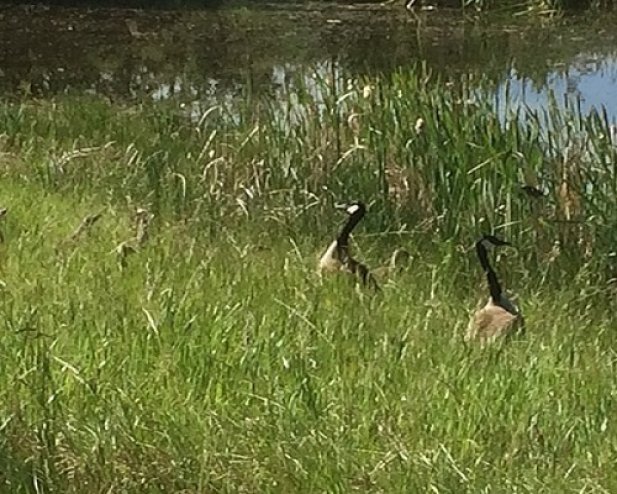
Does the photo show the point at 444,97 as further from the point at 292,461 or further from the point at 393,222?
the point at 292,461

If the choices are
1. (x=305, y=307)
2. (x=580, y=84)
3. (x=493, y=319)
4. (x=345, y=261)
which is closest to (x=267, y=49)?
(x=580, y=84)

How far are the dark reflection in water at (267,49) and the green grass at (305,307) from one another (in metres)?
2.51

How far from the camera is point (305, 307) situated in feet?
11.0

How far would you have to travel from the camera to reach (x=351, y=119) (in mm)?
5223

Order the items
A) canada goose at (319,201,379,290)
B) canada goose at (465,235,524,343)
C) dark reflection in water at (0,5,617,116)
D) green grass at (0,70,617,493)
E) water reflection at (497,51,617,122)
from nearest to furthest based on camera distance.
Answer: green grass at (0,70,617,493), canada goose at (465,235,524,343), canada goose at (319,201,379,290), water reflection at (497,51,617,122), dark reflection in water at (0,5,617,116)

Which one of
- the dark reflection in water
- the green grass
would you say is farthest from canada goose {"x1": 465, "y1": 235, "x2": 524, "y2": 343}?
the dark reflection in water

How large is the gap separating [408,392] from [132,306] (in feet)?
2.73

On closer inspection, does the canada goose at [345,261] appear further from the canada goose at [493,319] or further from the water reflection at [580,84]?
the water reflection at [580,84]

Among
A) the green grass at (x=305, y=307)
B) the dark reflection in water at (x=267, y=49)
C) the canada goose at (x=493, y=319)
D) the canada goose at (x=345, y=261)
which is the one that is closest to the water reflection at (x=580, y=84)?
the dark reflection in water at (x=267, y=49)

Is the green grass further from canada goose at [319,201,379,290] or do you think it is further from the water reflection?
the water reflection

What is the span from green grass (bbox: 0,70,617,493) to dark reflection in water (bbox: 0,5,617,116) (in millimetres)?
2509

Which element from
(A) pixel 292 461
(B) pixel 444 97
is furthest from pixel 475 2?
(A) pixel 292 461

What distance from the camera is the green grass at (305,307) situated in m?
2.38

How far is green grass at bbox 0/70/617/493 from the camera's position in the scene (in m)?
2.38
